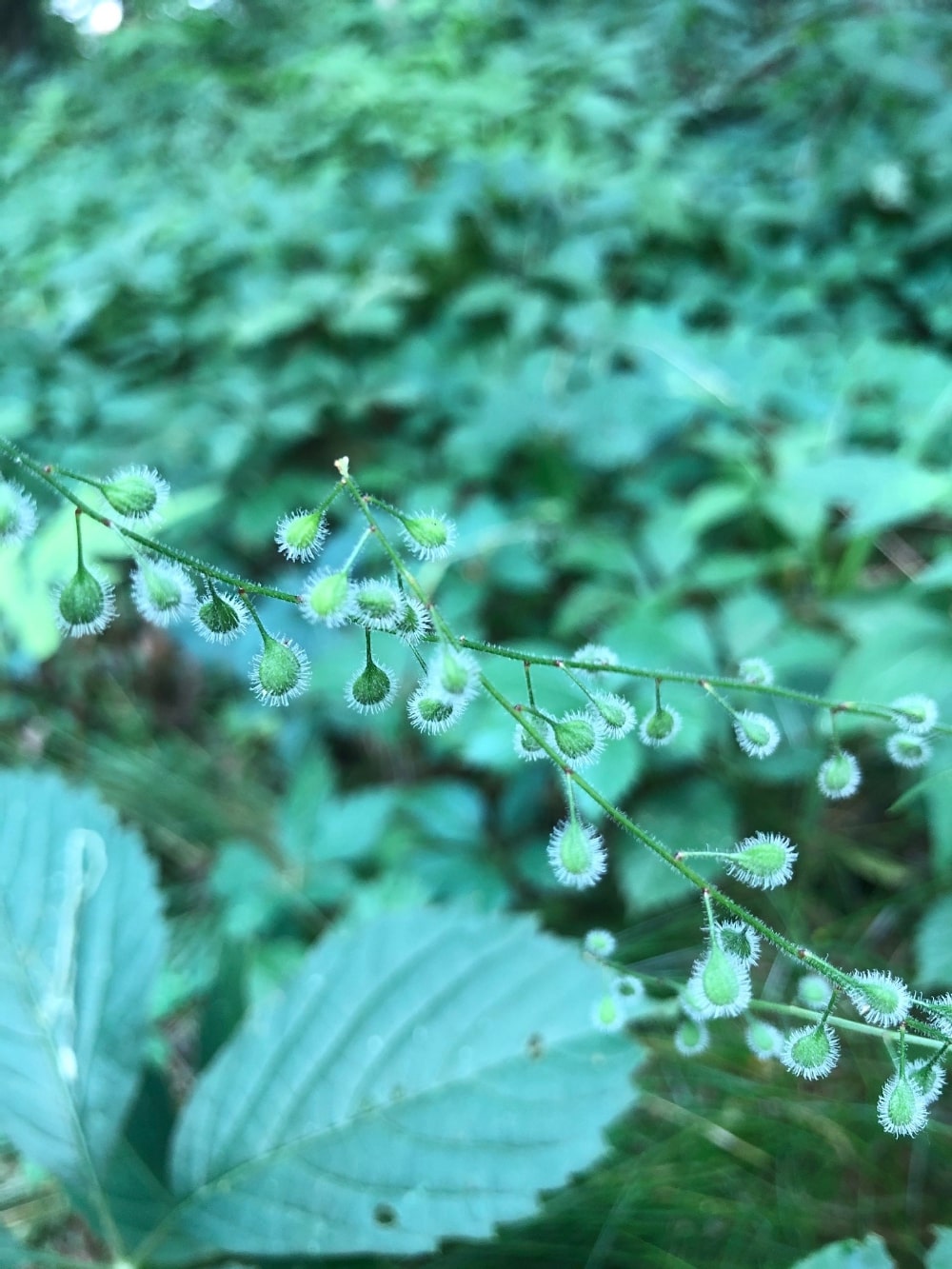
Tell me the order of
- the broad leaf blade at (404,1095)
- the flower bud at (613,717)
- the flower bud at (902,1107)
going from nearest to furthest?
the flower bud at (902,1107)
the flower bud at (613,717)
the broad leaf blade at (404,1095)

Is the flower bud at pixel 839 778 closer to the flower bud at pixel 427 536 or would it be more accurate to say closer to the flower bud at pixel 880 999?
the flower bud at pixel 880 999

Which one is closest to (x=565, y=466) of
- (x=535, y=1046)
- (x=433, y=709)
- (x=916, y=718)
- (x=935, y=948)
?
(x=935, y=948)

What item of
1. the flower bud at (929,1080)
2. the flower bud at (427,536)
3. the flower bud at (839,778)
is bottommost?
the flower bud at (929,1080)

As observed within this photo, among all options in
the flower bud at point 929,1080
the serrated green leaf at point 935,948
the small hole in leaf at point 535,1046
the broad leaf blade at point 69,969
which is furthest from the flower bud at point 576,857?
the serrated green leaf at point 935,948

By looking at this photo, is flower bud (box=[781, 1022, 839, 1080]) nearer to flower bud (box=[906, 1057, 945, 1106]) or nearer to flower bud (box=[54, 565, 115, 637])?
flower bud (box=[906, 1057, 945, 1106])

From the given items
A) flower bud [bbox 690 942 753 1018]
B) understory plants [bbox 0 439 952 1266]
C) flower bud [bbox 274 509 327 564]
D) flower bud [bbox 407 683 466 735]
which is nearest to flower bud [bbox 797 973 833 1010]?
understory plants [bbox 0 439 952 1266]

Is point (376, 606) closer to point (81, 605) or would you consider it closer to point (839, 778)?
point (81, 605)
